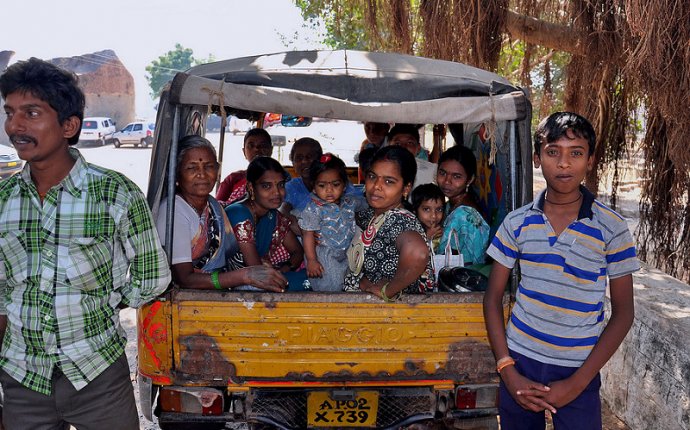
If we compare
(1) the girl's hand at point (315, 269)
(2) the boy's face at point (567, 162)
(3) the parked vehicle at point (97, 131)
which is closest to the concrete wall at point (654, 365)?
(2) the boy's face at point (567, 162)

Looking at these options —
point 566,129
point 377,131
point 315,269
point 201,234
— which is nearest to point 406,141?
point 377,131

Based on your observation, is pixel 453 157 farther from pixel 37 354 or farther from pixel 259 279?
pixel 37 354

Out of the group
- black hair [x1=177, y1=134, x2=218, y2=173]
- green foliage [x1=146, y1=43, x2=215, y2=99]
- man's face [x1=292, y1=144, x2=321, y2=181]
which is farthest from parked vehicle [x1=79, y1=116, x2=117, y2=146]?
black hair [x1=177, y1=134, x2=218, y2=173]

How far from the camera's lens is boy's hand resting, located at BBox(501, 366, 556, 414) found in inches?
91.9

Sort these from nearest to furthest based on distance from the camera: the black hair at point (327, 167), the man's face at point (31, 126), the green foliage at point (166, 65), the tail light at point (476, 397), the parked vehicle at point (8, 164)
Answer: the man's face at point (31, 126) < the tail light at point (476, 397) < the black hair at point (327, 167) < the parked vehicle at point (8, 164) < the green foliage at point (166, 65)

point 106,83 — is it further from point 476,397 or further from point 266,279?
point 476,397

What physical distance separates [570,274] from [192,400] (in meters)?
1.82

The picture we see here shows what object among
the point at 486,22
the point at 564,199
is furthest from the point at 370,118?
the point at 486,22

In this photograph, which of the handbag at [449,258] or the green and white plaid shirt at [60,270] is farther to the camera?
the handbag at [449,258]

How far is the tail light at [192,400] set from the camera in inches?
116

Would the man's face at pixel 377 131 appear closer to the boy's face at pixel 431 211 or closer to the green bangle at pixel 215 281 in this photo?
the boy's face at pixel 431 211

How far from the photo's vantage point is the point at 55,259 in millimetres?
2162

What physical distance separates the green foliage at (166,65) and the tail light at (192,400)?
62525mm

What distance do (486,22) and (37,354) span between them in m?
4.93
